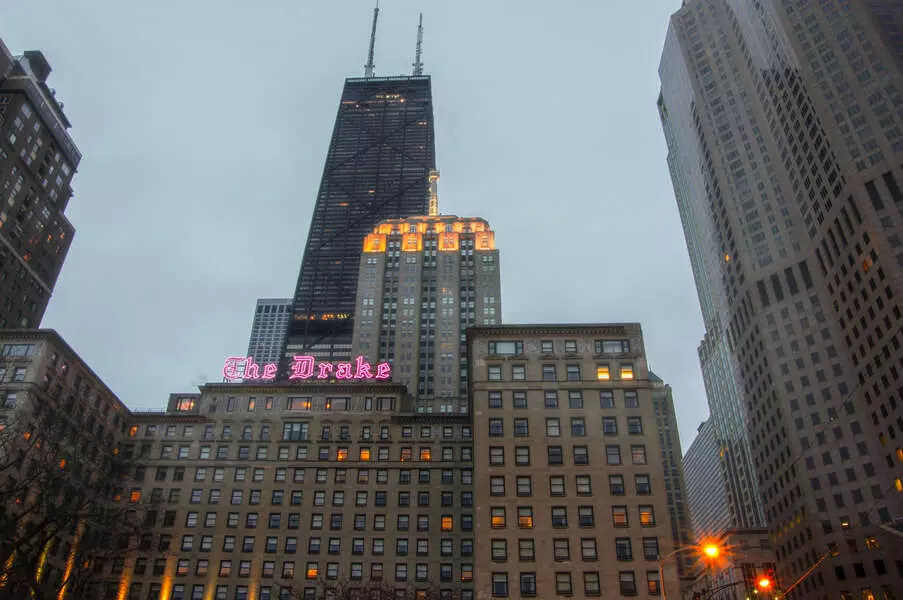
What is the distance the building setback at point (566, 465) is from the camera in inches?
2926

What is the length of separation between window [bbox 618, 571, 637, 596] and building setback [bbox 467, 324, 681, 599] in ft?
0.32

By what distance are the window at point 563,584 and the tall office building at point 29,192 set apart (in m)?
108

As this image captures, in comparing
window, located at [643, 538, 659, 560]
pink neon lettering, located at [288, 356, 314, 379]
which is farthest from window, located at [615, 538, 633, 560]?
pink neon lettering, located at [288, 356, 314, 379]

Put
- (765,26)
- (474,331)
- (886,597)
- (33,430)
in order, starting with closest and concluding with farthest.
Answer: (33,430) → (474,331) → (886,597) → (765,26)

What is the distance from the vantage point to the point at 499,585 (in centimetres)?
7400

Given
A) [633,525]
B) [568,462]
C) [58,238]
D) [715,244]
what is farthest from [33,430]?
[715,244]

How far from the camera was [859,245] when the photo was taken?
133750 mm

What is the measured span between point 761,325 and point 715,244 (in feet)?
141

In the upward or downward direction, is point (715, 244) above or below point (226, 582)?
above

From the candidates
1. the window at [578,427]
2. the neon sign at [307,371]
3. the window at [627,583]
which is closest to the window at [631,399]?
the window at [578,427]

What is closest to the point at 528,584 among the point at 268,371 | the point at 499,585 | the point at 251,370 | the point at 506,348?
the point at 499,585

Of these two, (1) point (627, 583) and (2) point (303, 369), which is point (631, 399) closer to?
(1) point (627, 583)

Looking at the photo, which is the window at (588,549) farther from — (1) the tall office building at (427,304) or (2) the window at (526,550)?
(1) the tall office building at (427,304)

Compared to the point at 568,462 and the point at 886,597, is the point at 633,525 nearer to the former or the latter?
the point at 568,462
